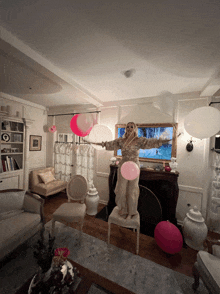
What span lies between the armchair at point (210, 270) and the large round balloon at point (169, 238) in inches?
13.9

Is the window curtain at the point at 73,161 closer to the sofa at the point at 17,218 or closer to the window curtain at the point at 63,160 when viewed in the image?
the window curtain at the point at 63,160

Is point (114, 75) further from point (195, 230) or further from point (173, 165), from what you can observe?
point (195, 230)

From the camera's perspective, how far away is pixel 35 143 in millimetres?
4164

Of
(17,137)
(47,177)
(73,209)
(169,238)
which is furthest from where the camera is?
(47,177)

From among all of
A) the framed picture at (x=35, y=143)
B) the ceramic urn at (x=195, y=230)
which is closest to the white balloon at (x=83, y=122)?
the ceramic urn at (x=195, y=230)

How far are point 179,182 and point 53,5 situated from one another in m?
3.50

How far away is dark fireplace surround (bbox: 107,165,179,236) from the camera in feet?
8.41

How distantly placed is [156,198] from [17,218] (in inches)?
109

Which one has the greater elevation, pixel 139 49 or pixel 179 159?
pixel 139 49

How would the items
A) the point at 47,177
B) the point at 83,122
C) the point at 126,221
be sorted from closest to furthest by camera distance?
the point at 126,221 < the point at 83,122 < the point at 47,177

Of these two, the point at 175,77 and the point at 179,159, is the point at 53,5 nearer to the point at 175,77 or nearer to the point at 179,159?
the point at 175,77

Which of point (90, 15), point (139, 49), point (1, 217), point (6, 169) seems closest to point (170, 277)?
point (1, 217)

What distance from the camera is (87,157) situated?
3725mm

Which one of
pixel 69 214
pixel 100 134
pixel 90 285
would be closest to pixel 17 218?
pixel 69 214
